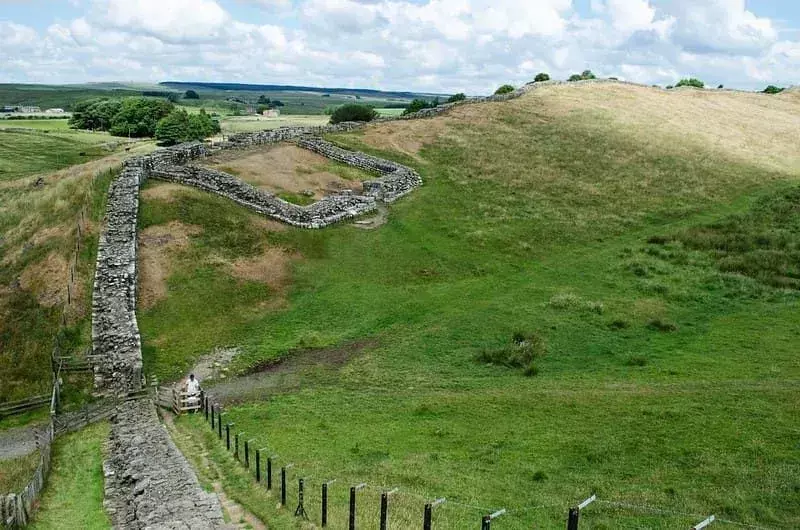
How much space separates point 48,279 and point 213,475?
60.7 ft

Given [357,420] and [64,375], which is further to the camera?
[64,375]

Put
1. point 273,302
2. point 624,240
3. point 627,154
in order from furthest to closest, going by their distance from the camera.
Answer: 1. point 627,154
2. point 624,240
3. point 273,302

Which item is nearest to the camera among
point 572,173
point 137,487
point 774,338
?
point 137,487

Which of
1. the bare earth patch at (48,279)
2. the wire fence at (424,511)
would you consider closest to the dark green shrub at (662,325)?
the wire fence at (424,511)

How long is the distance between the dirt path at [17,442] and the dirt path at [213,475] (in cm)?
440

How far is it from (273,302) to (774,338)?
22995 mm

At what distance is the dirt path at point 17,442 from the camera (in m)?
21.7

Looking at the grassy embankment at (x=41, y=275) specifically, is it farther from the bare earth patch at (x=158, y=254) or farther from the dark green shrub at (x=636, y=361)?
the dark green shrub at (x=636, y=361)

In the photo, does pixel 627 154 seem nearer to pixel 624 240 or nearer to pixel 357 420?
pixel 624 240

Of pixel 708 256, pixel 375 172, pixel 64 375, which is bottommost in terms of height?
pixel 64 375

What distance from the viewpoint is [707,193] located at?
54.8 meters

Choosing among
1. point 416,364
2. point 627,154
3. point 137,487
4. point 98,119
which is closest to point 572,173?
point 627,154

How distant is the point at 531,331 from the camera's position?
95.7 ft

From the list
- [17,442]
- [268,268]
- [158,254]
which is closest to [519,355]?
[268,268]
